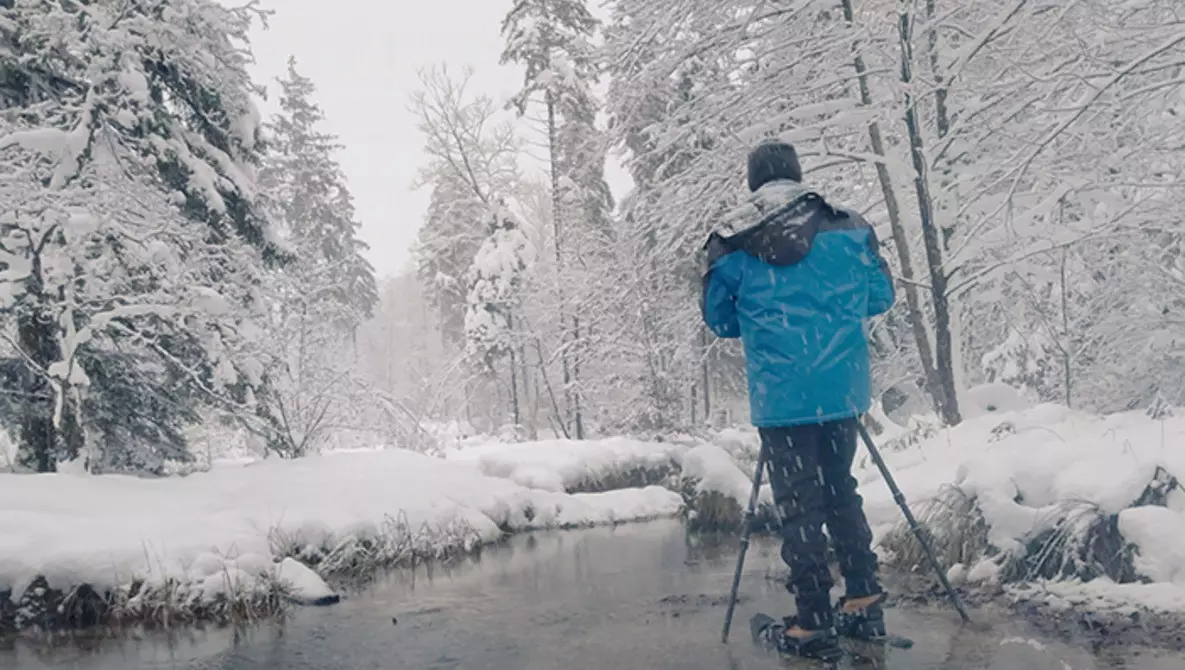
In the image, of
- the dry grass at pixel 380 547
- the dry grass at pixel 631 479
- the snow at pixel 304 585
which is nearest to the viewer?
the snow at pixel 304 585

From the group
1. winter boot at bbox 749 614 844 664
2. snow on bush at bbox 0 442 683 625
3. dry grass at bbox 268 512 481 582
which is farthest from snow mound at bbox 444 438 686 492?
winter boot at bbox 749 614 844 664

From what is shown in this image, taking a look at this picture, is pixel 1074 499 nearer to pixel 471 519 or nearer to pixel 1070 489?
pixel 1070 489

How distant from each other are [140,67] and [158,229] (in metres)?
2.07

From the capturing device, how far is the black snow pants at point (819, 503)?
3.85 m

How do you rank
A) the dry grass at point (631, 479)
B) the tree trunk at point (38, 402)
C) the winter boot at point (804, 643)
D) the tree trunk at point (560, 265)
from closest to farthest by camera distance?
the winter boot at point (804, 643) → the tree trunk at point (38, 402) → the dry grass at point (631, 479) → the tree trunk at point (560, 265)

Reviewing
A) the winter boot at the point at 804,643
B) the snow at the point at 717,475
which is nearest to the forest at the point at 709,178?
the snow at the point at 717,475

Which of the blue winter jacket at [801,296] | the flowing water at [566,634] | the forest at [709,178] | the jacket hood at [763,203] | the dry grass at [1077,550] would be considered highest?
the forest at [709,178]

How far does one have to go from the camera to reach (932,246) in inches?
321

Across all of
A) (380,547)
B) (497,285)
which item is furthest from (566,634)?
(497,285)

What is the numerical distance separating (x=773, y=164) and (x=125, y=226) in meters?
7.24

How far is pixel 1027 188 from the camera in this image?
31.8 ft

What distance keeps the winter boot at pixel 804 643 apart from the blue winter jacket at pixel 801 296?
900 millimetres

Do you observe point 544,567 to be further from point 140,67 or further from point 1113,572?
point 140,67

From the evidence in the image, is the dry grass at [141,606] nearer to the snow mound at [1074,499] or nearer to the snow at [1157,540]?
the snow mound at [1074,499]
